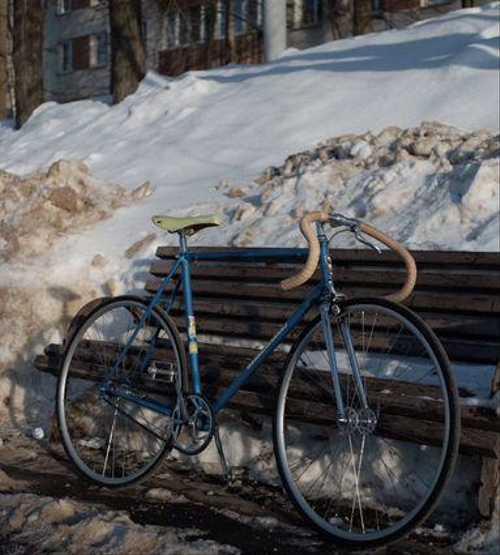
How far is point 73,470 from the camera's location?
4.70 metres

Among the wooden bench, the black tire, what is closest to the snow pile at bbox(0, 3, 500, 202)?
the wooden bench

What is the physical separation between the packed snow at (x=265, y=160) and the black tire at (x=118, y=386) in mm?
648

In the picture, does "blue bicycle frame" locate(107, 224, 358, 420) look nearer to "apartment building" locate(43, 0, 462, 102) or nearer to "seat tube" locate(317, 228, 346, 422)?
"seat tube" locate(317, 228, 346, 422)

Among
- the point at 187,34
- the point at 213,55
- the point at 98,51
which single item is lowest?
the point at 98,51

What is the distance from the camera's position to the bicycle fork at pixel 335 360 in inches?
142

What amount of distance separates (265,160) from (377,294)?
13.0ft

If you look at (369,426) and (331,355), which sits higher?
(331,355)

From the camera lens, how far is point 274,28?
12.9m

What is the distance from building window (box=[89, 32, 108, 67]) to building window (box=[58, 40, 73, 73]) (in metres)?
1.46

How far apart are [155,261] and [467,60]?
5.62m

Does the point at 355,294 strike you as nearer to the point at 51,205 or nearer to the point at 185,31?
the point at 51,205

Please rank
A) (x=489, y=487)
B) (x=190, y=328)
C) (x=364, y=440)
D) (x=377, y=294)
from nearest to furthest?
(x=489, y=487) → (x=364, y=440) → (x=190, y=328) → (x=377, y=294)

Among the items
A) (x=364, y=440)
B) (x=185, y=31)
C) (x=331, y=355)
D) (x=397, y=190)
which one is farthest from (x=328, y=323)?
(x=185, y=31)

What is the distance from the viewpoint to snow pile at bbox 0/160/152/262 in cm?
702
